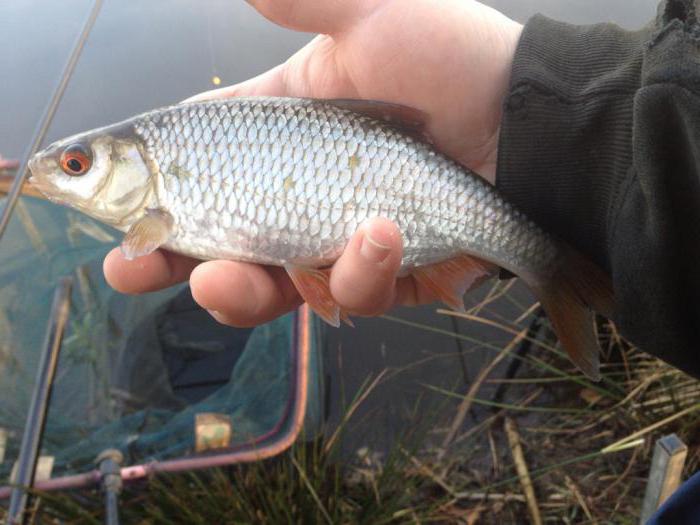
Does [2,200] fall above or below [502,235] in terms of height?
below

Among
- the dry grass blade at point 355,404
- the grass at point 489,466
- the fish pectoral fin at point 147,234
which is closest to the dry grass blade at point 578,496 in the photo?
the grass at point 489,466

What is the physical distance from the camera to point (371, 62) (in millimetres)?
2168

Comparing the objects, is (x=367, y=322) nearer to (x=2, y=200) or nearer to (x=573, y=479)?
(x=573, y=479)

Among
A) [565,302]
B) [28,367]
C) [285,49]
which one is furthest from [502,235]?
[285,49]

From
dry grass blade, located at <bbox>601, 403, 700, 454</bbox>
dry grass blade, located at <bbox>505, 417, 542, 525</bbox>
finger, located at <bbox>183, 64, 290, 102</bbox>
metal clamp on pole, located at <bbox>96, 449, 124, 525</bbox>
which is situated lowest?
dry grass blade, located at <bbox>505, 417, 542, 525</bbox>

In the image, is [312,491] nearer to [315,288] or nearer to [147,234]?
[315,288]

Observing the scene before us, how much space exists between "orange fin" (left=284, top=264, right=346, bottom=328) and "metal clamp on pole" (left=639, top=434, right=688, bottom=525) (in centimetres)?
112

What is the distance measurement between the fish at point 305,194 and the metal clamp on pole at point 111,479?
0.90 meters

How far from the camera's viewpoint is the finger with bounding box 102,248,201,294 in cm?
201

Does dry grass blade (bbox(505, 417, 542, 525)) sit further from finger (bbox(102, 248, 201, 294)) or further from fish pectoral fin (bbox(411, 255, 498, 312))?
finger (bbox(102, 248, 201, 294))

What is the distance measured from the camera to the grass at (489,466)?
8.48 ft

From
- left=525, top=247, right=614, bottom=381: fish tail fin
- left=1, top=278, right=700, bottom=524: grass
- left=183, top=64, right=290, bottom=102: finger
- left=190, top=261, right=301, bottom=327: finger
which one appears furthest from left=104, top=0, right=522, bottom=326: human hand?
left=1, top=278, right=700, bottom=524: grass

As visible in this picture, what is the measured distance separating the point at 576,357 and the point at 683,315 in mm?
352

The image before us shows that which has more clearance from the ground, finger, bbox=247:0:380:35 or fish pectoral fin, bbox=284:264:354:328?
finger, bbox=247:0:380:35
